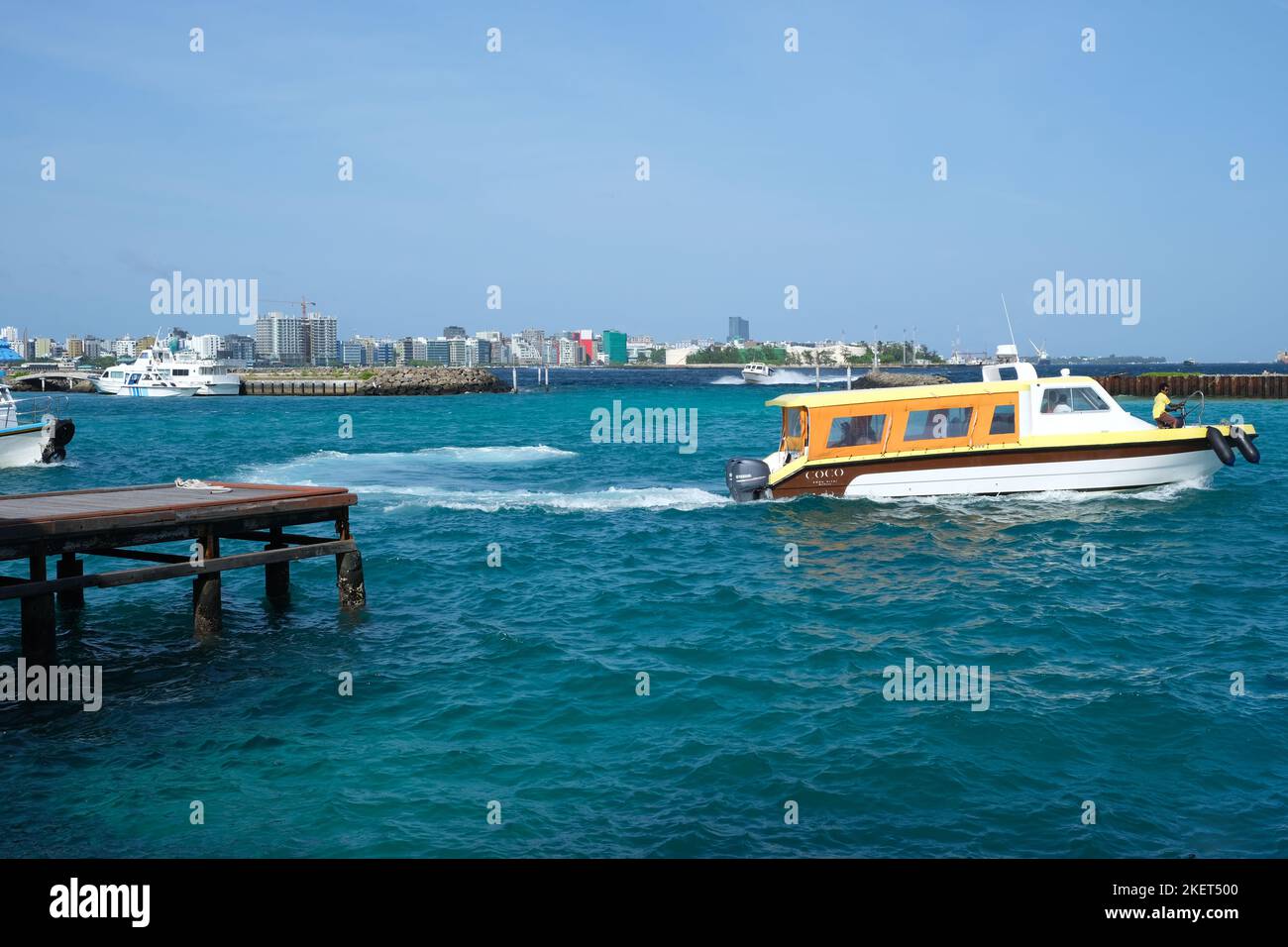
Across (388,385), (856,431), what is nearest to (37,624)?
(856,431)

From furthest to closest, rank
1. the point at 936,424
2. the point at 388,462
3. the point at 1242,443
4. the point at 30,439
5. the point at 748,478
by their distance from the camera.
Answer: the point at 388,462, the point at 30,439, the point at 748,478, the point at 936,424, the point at 1242,443

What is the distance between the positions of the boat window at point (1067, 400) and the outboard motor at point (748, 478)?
7.50 m

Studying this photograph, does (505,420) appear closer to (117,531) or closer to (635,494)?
(635,494)

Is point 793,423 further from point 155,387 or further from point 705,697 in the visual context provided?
point 155,387

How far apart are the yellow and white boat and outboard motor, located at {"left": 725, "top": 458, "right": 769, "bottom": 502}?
66mm

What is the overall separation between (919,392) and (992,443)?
2287 mm

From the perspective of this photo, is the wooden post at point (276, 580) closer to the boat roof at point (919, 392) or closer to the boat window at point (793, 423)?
the boat roof at point (919, 392)

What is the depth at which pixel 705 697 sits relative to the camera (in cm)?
1385

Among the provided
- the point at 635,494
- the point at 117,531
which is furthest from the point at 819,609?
the point at 635,494

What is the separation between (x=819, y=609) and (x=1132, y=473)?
45.3ft

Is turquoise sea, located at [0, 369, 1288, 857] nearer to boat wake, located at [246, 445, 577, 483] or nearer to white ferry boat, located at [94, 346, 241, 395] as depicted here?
boat wake, located at [246, 445, 577, 483]

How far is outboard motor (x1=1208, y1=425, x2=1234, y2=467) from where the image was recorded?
92.3 feet

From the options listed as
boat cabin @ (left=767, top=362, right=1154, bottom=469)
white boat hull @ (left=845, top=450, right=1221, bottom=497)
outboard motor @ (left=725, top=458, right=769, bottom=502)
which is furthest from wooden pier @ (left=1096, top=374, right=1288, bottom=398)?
outboard motor @ (left=725, top=458, right=769, bottom=502)
